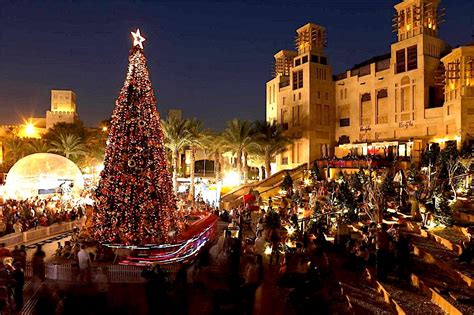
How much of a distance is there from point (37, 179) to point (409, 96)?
29.7 m

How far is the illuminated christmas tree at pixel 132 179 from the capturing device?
40.2 feet

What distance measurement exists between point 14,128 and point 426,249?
2995 inches

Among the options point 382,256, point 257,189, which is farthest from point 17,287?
point 257,189

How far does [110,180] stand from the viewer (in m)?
12.3

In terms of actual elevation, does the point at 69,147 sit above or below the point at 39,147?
below

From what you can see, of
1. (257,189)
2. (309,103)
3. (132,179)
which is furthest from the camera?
(309,103)

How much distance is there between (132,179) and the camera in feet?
40.1

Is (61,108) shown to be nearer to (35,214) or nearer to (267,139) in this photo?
(267,139)

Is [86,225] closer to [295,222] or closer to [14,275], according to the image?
[14,275]

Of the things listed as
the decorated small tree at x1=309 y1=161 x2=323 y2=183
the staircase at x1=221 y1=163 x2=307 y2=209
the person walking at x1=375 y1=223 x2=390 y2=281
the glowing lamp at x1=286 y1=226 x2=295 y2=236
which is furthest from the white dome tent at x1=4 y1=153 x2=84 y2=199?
the person walking at x1=375 y1=223 x2=390 y2=281

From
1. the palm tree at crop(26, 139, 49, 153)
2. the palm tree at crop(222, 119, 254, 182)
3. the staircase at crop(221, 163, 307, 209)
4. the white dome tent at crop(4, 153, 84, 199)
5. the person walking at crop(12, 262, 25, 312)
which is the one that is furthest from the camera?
the palm tree at crop(26, 139, 49, 153)

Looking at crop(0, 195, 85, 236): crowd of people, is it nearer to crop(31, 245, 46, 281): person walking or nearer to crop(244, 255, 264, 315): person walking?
crop(31, 245, 46, 281): person walking

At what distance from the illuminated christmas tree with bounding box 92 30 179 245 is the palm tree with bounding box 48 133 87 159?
2673cm

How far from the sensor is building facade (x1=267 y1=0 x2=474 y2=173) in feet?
89.1
